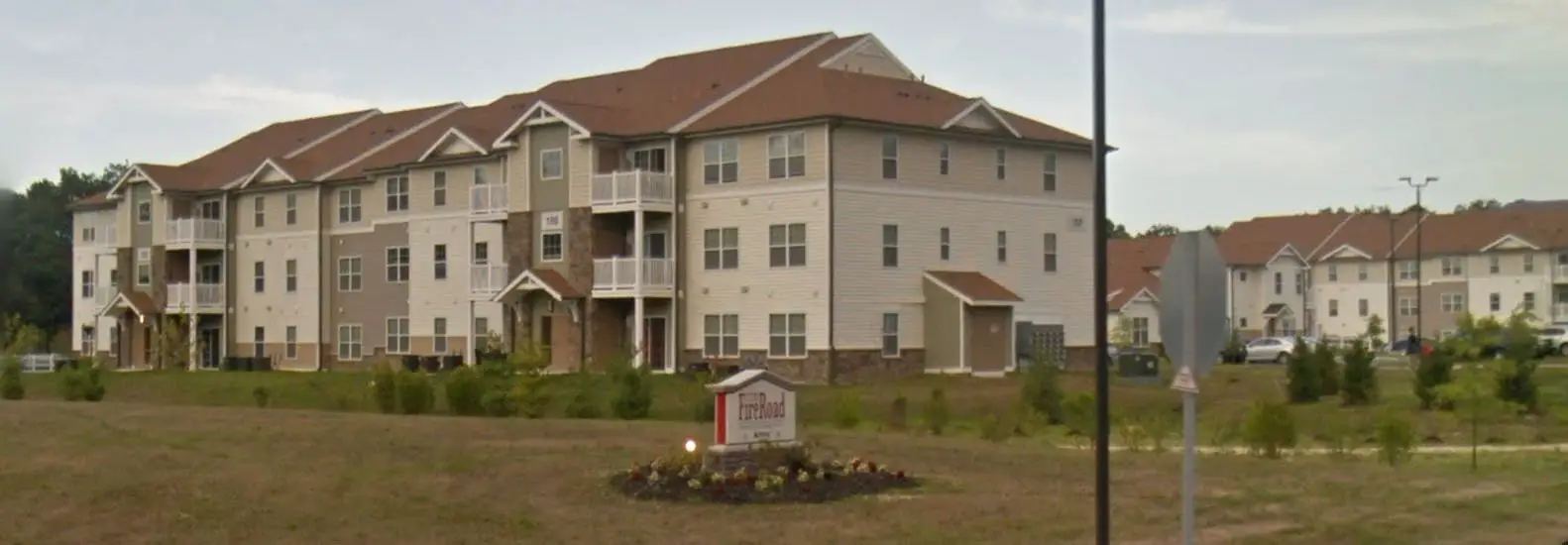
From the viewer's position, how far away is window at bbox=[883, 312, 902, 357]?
170 ft

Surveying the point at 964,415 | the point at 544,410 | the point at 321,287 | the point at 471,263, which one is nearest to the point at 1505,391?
the point at 964,415

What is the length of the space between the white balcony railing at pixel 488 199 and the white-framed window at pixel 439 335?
596 centimetres

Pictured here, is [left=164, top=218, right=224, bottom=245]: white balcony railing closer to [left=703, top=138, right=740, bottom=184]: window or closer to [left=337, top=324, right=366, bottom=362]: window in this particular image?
[left=337, top=324, right=366, bottom=362]: window

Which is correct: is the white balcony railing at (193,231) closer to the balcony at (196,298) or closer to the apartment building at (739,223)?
the balcony at (196,298)

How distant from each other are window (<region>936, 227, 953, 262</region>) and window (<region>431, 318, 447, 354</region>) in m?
19.9

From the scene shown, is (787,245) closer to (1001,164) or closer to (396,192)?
(1001,164)

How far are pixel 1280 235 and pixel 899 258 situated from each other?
2753 inches

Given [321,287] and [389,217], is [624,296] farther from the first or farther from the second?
[321,287]

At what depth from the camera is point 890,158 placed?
52.0 m

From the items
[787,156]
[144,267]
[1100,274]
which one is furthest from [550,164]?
→ [1100,274]

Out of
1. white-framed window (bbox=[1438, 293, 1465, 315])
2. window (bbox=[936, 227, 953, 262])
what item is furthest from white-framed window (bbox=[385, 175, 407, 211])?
white-framed window (bbox=[1438, 293, 1465, 315])

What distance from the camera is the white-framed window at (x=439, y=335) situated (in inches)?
2517

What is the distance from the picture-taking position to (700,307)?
177 feet

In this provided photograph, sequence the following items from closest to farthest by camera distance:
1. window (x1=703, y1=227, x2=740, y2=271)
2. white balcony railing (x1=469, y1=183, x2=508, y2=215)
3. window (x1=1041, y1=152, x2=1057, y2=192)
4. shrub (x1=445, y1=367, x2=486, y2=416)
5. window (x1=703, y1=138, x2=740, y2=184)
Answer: shrub (x1=445, y1=367, x2=486, y2=416), window (x1=703, y1=138, x2=740, y2=184), window (x1=703, y1=227, x2=740, y2=271), window (x1=1041, y1=152, x2=1057, y2=192), white balcony railing (x1=469, y1=183, x2=508, y2=215)
